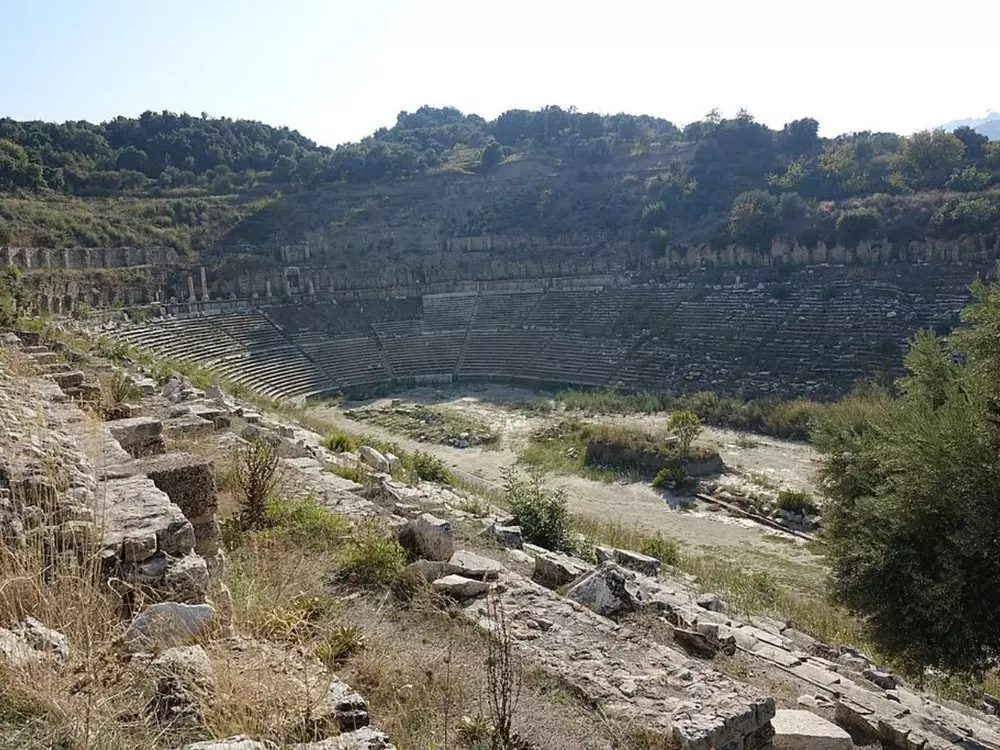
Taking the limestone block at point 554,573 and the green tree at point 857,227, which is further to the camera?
the green tree at point 857,227

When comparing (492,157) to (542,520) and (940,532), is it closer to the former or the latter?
(542,520)

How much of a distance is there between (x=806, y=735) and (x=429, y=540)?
3.14m

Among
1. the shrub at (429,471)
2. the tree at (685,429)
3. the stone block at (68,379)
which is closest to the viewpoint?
the stone block at (68,379)

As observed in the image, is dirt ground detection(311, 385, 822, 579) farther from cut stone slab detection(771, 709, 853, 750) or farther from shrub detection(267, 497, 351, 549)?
shrub detection(267, 497, 351, 549)

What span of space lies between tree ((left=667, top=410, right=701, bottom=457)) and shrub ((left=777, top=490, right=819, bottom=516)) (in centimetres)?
347

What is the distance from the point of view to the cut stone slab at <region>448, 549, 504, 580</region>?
18.5 feet

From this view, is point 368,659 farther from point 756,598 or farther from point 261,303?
point 261,303

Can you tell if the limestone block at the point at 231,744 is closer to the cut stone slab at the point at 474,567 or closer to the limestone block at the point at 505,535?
the cut stone slab at the point at 474,567

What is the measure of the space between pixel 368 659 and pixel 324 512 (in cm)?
290

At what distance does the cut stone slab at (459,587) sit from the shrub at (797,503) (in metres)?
12.8

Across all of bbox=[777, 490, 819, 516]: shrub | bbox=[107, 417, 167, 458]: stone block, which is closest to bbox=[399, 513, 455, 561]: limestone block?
bbox=[107, 417, 167, 458]: stone block

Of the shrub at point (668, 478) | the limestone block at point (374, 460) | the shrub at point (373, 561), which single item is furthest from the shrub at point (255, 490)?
the shrub at point (668, 478)

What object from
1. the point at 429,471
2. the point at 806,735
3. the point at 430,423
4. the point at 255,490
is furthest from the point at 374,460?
the point at 430,423

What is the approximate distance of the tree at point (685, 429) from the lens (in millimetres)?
19984
